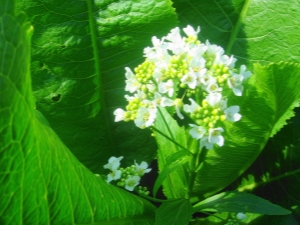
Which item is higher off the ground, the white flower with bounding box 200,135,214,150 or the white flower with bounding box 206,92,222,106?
the white flower with bounding box 206,92,222,106

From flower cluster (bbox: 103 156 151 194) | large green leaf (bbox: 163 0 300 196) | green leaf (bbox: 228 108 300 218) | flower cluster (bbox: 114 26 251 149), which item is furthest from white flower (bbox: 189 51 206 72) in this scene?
green leaf (bbox: 228 108 300 218)

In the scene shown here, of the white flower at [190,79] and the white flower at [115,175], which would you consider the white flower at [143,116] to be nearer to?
the white flower at [190,79]

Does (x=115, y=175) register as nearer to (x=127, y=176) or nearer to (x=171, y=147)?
(x=127, y=176)

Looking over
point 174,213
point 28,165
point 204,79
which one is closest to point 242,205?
point 174,213

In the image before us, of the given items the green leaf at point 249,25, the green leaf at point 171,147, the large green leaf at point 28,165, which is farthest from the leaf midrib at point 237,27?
the large green leaf at point 28,165

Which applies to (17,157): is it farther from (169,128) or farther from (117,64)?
(117,64)

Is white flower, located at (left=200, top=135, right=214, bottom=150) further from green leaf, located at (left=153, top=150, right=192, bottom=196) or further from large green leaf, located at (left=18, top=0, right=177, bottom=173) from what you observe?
large green leaf, located at (left=18, top=0, right=177, bottom=173)

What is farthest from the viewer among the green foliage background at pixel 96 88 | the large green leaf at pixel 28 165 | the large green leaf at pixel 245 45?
the large green leaf at pixel 245 45
